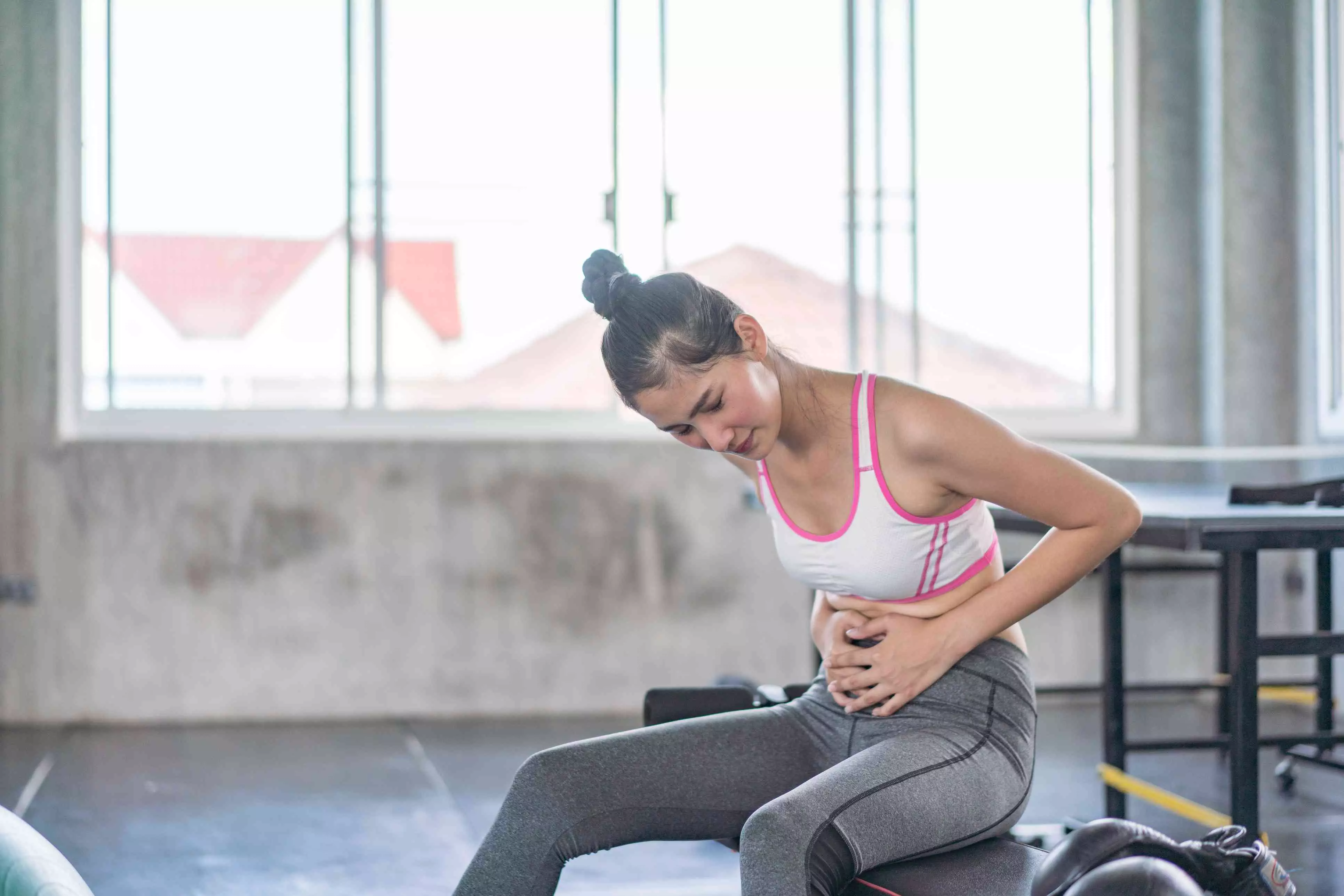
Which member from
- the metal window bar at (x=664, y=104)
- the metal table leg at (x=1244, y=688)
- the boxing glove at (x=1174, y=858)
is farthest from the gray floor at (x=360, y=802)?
the metal window bar at (x=664, y=104)

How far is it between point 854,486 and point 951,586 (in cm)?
19

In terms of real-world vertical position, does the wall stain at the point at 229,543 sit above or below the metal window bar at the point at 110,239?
below

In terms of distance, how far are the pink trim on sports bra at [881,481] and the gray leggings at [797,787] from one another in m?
0.18

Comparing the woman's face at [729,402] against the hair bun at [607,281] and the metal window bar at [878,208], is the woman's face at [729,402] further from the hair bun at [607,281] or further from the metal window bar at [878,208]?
the metal window bar at [878,208]

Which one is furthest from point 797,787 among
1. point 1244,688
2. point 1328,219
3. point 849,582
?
point 1328,219

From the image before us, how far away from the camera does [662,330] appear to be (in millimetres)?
1540

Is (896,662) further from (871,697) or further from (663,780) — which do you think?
(663,780)

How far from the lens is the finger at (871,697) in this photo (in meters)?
1.56

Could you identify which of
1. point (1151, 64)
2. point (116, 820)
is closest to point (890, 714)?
point (116, 820)

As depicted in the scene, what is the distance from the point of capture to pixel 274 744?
13.1 ft

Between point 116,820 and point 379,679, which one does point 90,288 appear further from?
point 116,820

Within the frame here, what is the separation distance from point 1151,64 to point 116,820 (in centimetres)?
434

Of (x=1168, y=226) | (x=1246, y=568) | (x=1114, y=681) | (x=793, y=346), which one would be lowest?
(x=1114, y=681)

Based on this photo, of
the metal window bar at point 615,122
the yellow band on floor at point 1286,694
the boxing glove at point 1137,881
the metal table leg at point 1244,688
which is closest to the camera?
the boxing glove at point 1137,881
